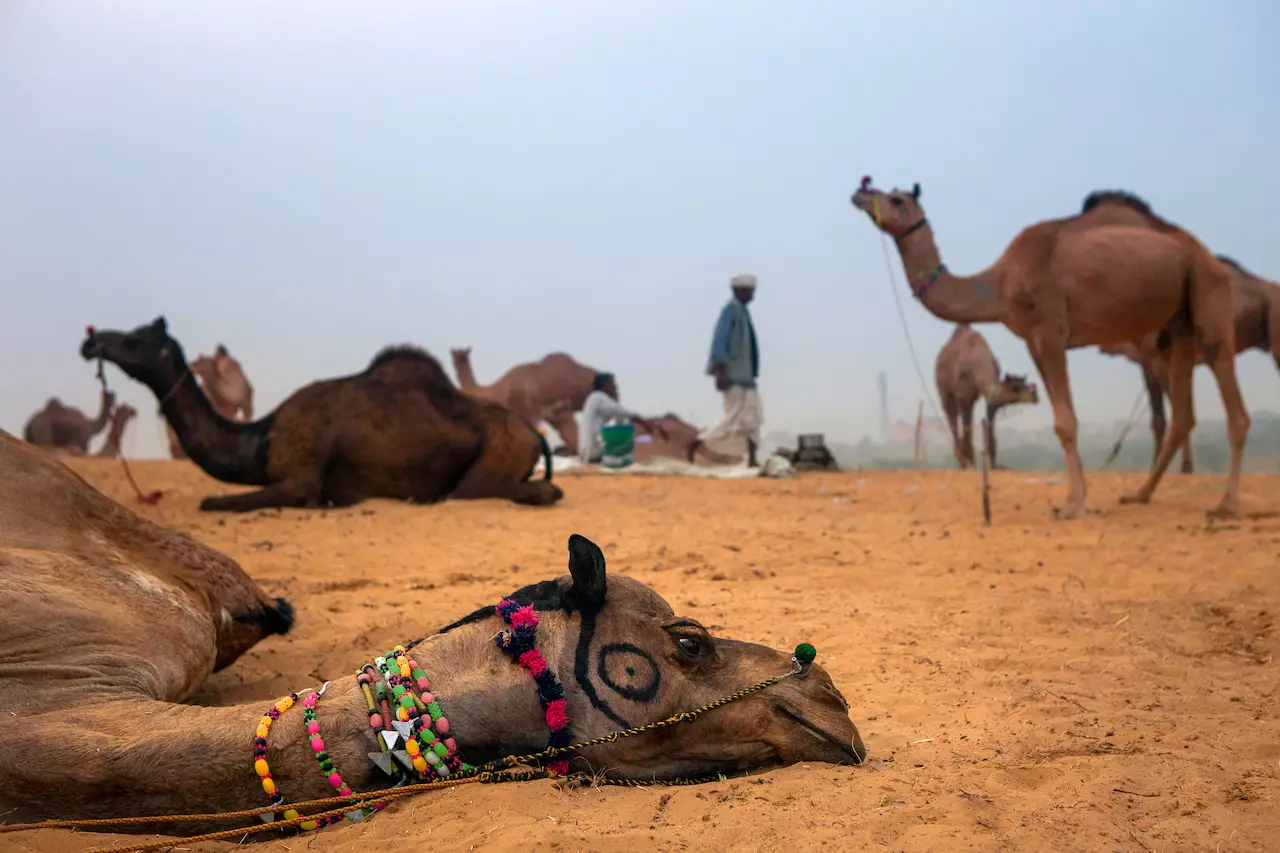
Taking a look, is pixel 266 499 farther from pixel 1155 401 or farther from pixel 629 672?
pixel 1155 401

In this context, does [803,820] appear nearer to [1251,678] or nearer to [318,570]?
[1251,678]

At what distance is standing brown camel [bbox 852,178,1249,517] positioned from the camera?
784cm

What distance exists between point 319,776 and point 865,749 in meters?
1.36

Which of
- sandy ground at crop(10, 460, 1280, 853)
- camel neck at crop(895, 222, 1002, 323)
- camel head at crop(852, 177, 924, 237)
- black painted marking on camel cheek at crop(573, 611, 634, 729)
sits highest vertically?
camel head at crop(852, 177, 924, 237)

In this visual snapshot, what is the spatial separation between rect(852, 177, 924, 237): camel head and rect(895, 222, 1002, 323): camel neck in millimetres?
106

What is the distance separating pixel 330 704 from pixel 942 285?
7.34m

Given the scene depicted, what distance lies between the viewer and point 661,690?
242cm

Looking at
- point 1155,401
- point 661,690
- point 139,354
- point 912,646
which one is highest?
point 139,354

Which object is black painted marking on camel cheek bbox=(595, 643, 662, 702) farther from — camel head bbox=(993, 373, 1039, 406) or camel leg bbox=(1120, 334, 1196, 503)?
camel head bbox=(993, 373, 1039, 406)

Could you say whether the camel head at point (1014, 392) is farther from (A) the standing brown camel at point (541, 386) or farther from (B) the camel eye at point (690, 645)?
(B) the camel eye at point (690, 645)

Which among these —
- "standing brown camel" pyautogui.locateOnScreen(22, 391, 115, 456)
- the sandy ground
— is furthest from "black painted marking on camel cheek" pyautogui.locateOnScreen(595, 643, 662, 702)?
"standing brown camel" pyautogui.locateOnScreen(22, 391, 115, 456)

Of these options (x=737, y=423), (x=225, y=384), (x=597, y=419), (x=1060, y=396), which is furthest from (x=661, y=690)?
(x=225, y=384)

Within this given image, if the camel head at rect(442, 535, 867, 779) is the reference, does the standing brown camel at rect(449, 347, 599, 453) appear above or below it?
above

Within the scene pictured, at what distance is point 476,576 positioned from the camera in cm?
552
